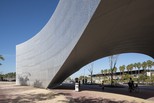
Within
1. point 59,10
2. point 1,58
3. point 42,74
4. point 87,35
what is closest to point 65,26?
point 59,10

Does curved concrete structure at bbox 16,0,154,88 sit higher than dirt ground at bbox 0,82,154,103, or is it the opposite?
curved concrete structure at bbox 16,0,154,88

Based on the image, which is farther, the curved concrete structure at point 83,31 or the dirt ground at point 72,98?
the dirt ground at point 72,98

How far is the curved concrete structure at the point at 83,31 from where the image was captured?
14.3 metres

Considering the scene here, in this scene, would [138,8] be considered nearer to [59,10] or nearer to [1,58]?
[59,10]

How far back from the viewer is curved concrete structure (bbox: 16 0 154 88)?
1430 centimetres

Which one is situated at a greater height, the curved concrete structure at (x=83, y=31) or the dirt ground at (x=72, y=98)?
the curved concrete structure at (x=83, y=31)

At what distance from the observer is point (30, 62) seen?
37719 millimetres

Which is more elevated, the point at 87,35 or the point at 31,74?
the point at 87,35

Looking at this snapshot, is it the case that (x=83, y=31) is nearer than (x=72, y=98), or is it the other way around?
(x=72, y=98)

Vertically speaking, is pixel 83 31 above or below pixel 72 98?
above

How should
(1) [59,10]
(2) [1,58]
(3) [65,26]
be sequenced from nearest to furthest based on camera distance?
(3) [65,26], (1) [59,10], (2) [1,58]

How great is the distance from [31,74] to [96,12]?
25.7m

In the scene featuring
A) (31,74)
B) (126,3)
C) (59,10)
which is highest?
(59,10)

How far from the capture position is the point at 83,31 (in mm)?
16906
